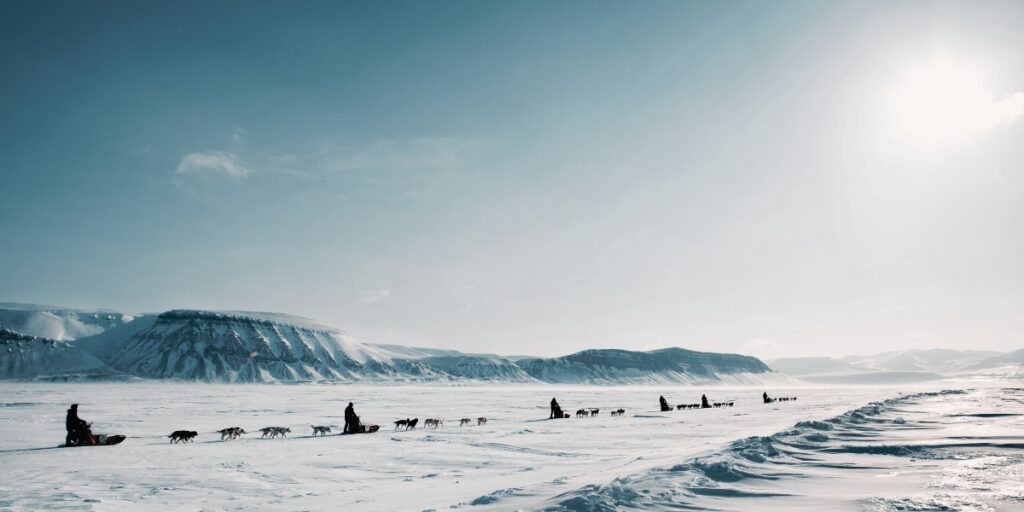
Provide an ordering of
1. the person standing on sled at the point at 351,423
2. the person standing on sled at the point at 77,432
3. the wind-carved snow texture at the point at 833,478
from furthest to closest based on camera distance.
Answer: the person standing on sled at the point at 351,423
the person standing on sled at the point at 77,432
the wind-carved snow texture at the point at 833,478

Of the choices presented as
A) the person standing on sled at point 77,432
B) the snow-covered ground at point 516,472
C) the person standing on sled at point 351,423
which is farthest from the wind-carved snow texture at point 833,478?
the person standing on sled at point 77,432

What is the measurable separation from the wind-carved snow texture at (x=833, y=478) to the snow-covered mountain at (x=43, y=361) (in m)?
202

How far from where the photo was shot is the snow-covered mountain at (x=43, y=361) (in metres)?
172

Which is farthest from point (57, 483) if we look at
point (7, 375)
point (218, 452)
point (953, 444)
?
point (7, 375)

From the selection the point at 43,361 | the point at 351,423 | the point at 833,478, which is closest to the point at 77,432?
the point at 351,423

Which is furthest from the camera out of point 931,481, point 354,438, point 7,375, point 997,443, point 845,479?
point 7,375

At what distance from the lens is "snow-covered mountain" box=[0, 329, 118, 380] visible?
563 feet

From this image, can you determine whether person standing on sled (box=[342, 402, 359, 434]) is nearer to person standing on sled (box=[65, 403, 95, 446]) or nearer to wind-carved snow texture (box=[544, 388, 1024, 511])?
person standing on sled (box=[65, 403, 95, 446])

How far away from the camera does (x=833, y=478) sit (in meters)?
10.1

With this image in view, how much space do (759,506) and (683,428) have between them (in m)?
20.6

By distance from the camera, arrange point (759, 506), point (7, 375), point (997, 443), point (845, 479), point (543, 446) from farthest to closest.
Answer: point (7, 375) → point (543, 446) → point (997, 443) → point (845, 479) → point (759, 506)

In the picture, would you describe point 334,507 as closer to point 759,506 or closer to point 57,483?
point 759,506

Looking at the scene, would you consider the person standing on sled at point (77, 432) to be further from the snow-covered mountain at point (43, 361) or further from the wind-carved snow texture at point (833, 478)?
the snow-covered mountain at point (43, 361)

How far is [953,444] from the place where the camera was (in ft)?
49.5
